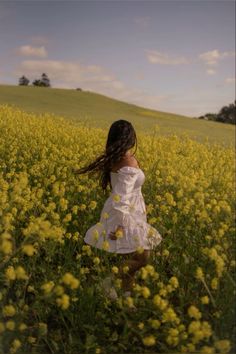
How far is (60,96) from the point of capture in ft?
120

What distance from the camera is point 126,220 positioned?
404 cm

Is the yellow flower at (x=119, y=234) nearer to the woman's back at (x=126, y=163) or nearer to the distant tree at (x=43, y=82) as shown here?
the woman's back at (x=126, y=163)

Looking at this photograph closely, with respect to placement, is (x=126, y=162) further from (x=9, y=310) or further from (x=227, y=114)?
(x=227, y=114)

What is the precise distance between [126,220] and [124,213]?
63mm

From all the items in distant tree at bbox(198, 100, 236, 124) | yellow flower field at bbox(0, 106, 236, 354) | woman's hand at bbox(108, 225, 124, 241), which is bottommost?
yellow flower field at bbox(0, 106, 236, 354)

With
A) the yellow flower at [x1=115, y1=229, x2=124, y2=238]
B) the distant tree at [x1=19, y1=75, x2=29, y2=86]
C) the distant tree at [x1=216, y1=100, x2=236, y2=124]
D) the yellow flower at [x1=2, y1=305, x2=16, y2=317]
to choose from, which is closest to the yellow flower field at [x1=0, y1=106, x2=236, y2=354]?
the yellow flower at [x1=2, y1=305, x2=16, y2=317]

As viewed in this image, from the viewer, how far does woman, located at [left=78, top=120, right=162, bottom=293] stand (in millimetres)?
3973

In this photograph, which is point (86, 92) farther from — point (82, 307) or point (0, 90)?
point (82, 307)

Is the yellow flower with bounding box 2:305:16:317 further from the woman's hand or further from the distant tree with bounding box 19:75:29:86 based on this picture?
the distant tree with bounding box 19:75:29:86

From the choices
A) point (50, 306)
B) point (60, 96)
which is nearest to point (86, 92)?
point (60, 96)

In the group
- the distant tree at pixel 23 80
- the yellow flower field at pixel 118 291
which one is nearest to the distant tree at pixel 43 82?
the distant tree at pixel 23 80

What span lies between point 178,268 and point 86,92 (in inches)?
1507

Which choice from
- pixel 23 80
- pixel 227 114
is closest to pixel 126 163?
pixel 227 114

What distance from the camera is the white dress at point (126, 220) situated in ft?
13.0
